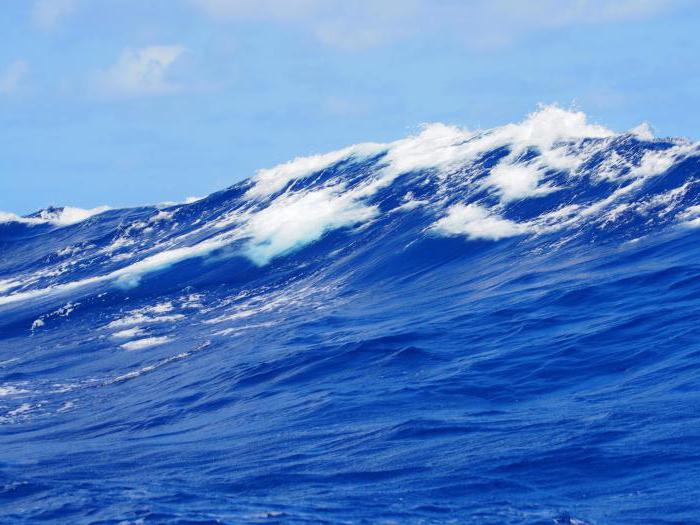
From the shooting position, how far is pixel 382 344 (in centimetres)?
4631

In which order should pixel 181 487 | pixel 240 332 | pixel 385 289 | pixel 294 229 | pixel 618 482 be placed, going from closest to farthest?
pixel 618 482 → pixel 181 487 → pixel 240 332 → pixel 385 289 → pixel 294 229

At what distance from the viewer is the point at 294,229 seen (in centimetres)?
7269

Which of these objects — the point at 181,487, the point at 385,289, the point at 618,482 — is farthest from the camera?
the point at 385,289

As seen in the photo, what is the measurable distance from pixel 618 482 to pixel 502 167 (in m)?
45.7

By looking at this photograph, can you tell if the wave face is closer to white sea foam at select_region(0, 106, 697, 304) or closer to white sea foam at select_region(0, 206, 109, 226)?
white sea foam at select_region(0, 106, 697, 304)

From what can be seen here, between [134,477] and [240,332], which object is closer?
[134,477]

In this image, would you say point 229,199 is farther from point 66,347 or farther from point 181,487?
point 181,487

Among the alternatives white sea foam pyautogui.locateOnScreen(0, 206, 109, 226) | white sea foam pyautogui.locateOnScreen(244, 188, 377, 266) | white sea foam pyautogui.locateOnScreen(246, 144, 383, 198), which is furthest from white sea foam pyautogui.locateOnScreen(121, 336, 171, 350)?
white sea foam pyautogui.locateOnScreen(0, 206, 109, 226)

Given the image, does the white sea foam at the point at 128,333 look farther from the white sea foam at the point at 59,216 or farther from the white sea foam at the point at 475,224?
the white sea foam at the point at 59,216

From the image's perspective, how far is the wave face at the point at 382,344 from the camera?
29562mm

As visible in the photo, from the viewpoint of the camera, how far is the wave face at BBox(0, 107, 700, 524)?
29.6 metres

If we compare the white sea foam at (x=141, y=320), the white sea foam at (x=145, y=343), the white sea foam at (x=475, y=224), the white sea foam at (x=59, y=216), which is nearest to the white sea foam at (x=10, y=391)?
the white sea foam at (x=145, y=343)

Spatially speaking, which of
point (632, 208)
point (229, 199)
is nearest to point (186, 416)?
point (632, 208)

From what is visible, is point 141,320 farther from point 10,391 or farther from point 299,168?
point 299,168
